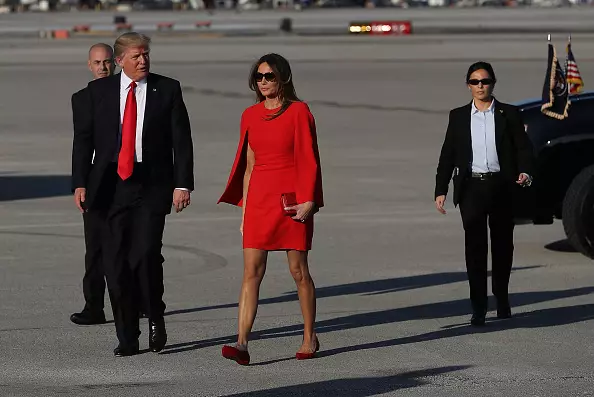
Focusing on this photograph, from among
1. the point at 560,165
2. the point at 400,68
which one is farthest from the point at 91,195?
the point at 400,68

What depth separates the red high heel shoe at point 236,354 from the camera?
7.88 metres

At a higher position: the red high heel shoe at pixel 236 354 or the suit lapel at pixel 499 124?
the suit lapel at pixel 499 124

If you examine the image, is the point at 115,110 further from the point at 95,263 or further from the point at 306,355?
the point at 306,355

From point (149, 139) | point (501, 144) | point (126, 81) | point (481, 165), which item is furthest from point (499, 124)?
point (126, 81)

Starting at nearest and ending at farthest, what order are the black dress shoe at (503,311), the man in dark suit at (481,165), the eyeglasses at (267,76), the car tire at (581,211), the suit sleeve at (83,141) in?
the eyeglasses at (267,76) → the suit sleeve at (83,141) → the man in dark suit at (481,165) → the black dress shoe at (503,311) → the car tire at (581,211)

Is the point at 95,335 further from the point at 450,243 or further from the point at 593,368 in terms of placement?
the point at 450,243

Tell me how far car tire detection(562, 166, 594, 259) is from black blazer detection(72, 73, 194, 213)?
4531mm

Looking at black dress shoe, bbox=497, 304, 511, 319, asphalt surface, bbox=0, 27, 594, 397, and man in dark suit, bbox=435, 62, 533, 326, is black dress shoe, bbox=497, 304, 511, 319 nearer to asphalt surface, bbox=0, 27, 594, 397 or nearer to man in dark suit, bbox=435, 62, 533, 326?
asphalt surface, bbox=0, 27, 594, 397

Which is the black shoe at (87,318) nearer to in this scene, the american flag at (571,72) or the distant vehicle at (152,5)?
the american flag at (571,72)

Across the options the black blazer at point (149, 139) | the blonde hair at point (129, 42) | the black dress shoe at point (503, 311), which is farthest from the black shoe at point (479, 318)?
the blonde hair at point (129, 42)

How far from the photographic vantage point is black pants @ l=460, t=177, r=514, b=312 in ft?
30.4

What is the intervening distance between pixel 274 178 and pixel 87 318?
2066mm

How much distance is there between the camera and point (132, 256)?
8.31 m

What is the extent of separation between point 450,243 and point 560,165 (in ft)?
4.92
